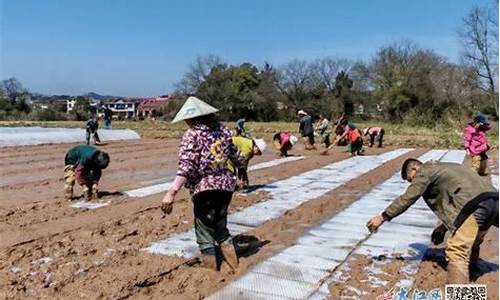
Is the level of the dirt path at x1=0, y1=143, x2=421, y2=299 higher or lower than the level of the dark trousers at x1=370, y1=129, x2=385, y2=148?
lower

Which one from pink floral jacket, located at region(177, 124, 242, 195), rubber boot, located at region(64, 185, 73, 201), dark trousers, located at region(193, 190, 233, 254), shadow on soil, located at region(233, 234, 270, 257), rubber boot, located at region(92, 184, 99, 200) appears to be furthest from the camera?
rubber boot, located at region(92, 184, 99, 200)

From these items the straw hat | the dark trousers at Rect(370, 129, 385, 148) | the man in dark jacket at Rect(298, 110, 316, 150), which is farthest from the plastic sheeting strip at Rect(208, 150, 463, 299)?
the dark trousers at Rect(370, 129, 385, 148)

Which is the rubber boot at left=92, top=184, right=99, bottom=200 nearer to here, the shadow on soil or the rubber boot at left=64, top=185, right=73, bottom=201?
the rubber boot at left=64, top=185, right=73, bottom=201

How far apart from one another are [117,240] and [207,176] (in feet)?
5.16

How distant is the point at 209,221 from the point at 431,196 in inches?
69.1

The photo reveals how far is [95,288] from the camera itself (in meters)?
3.62

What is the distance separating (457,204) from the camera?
140 inches

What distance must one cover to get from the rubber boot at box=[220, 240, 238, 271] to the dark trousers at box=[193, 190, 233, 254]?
47mm

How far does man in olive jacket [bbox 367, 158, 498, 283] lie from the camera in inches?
138

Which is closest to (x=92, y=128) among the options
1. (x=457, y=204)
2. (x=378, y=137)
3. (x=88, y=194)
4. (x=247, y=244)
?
(x=378, y=137)

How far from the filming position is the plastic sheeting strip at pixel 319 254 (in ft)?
11.8

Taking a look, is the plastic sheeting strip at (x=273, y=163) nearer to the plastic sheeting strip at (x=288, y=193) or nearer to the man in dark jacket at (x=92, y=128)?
the plastic sheeting strip at (x=288, y=193)

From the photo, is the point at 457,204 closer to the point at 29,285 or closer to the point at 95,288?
the point at 95,288

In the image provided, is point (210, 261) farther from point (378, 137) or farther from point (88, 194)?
point (378, 137)
